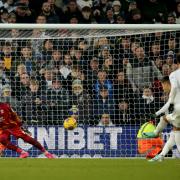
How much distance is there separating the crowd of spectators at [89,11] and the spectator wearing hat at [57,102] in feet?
6.29

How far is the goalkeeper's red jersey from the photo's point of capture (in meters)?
12.7

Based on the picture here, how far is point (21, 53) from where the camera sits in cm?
1344

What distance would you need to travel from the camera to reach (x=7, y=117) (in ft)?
41.8

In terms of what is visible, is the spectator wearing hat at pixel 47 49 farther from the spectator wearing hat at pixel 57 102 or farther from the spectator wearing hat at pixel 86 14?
the spectator wearing hat at pixel 86 14

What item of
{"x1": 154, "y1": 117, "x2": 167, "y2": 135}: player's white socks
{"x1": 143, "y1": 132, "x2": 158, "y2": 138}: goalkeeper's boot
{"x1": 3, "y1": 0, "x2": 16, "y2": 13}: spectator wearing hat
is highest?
{"x1": 3, "y1": 0, "x2": 16, "y2": 13}: spectator wearing hat

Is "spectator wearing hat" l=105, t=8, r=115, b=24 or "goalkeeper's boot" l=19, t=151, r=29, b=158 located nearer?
"goalkeeper's boot" l=19, t=151, r=29, b=158

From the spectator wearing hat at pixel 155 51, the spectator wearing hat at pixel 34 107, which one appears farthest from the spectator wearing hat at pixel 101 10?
the spectator wearing hat at pixel 34 107

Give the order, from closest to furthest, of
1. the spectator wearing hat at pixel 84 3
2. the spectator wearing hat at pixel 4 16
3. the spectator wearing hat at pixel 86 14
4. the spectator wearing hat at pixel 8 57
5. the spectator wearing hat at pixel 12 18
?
the spectator wearing hat at pixel 8 57 < the spectator wearing hat at pixel 12 18 < the spectator wearing hat at pixel 4 16 < the spectator wearing hat at pixel 86 14 < the spectator wearing hat at pixel 84 3

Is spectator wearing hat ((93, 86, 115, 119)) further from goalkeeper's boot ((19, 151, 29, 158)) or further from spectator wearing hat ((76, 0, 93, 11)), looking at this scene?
spectator wearing hat ((76, 0, 93, 11))

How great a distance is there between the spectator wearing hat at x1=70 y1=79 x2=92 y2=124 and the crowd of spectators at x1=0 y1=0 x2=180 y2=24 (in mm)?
1977

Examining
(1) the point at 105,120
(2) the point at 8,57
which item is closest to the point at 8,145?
(2) the point at 8,57

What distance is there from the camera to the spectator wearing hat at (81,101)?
1341 centimetres

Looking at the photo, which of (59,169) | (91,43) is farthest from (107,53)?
(59,169)

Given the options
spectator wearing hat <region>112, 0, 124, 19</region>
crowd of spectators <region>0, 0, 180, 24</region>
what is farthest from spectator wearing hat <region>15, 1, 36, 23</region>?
spectator wearing hat <region>112, 0, 124, 19</region>
